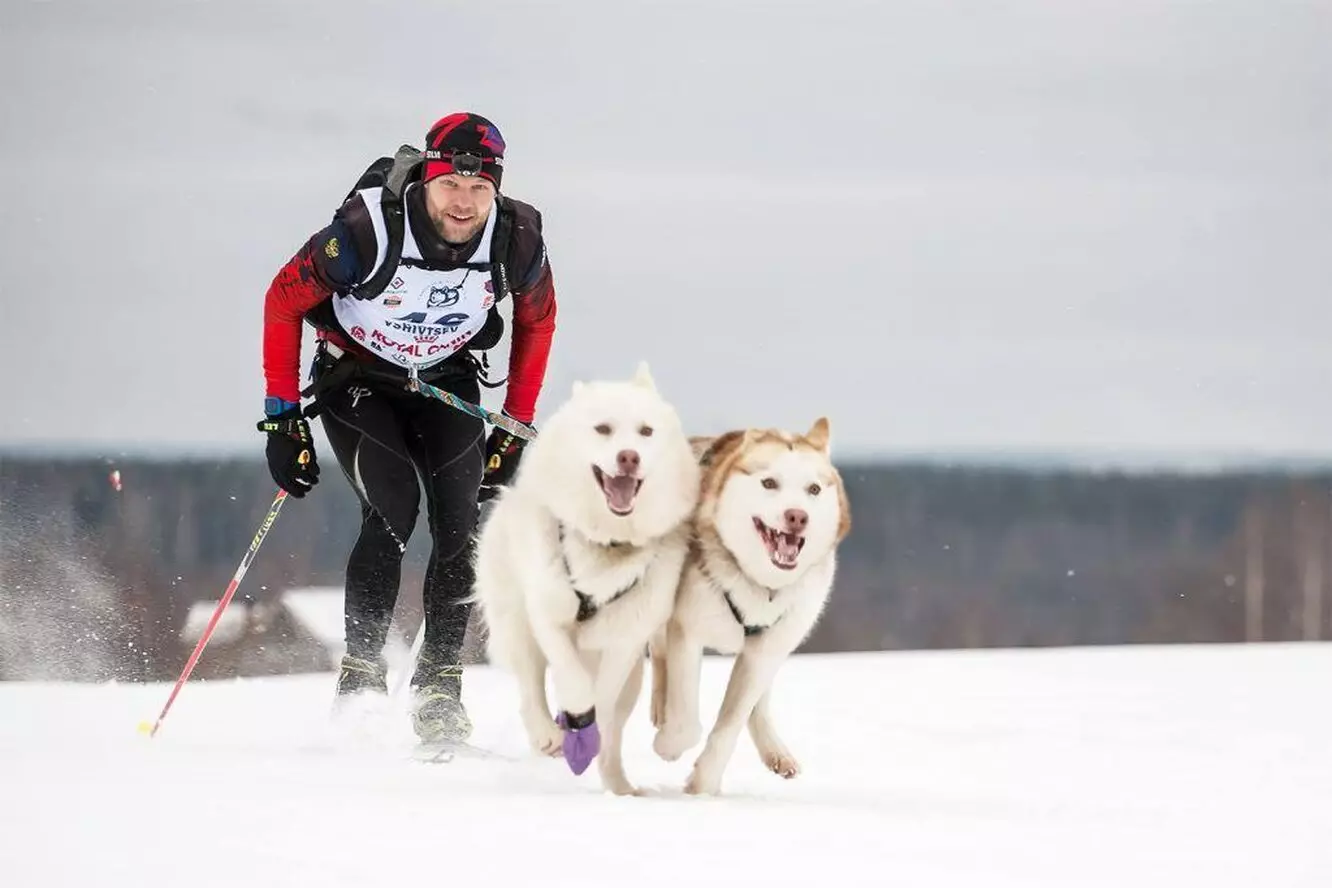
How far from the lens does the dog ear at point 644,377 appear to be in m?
4.41

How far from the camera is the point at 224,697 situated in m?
6.77

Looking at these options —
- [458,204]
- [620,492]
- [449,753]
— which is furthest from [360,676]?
[458,204]

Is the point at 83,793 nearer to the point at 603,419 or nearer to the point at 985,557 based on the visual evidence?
the point at 603,419

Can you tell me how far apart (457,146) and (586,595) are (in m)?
1.31

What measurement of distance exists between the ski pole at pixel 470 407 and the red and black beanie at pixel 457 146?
0.61 meters

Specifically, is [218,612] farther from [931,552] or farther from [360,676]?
[931,552]

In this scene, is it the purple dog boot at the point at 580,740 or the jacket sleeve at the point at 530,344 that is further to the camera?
the jacket sleeve at the point at 530,344

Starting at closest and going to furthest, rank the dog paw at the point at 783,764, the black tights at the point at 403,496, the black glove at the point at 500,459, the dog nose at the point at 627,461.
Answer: the dog nose at the point at 627,461
the dog paw at the point at 783,764
the black tights at the point at 403,496
the black glove at the point at 500,459

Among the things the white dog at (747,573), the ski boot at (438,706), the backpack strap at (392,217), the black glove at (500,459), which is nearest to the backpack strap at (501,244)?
the backpack strap at (392,217)

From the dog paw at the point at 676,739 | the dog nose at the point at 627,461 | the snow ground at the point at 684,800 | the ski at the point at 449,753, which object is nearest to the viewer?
the snow ground at the point at 684,800

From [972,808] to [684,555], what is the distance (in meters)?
0.99

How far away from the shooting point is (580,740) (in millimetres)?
4207

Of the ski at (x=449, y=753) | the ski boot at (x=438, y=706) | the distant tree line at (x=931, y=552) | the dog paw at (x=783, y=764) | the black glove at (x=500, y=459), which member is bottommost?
the distant tree line at (x=931, y=552)

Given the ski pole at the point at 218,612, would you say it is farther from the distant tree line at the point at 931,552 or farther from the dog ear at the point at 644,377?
the distant tree line at the point at 931,552
